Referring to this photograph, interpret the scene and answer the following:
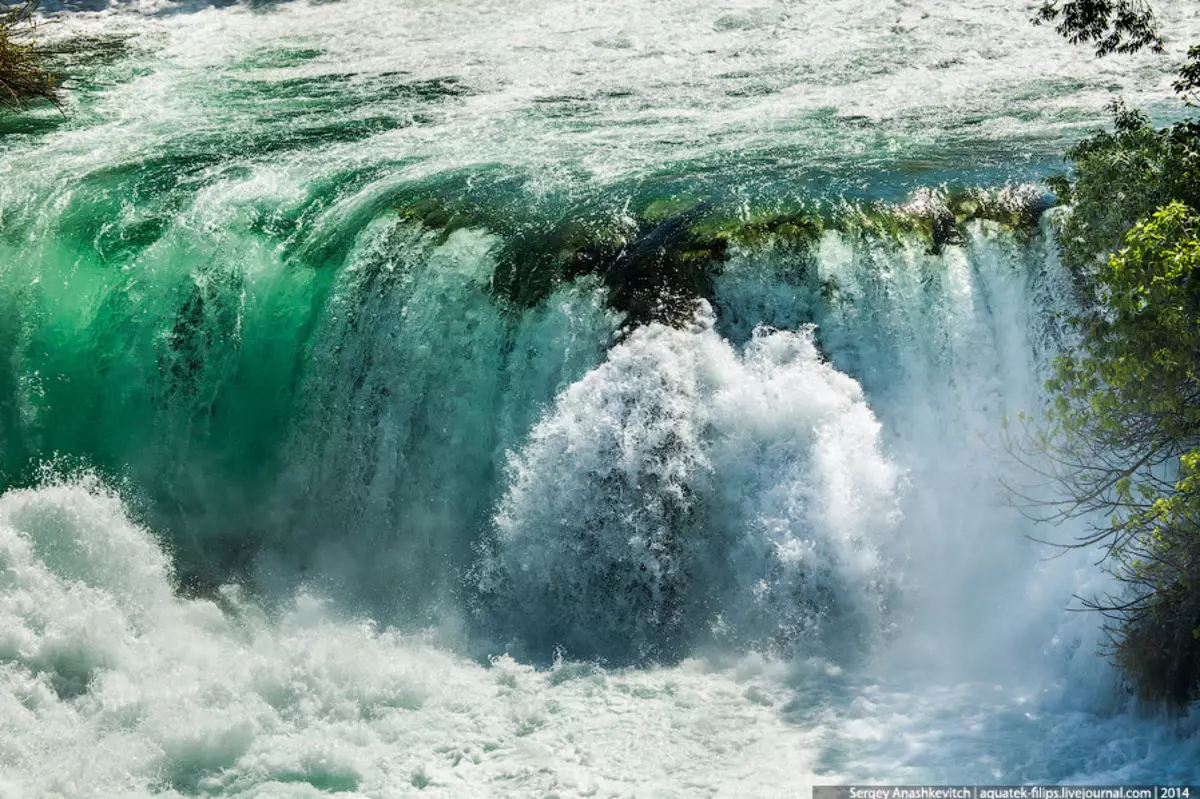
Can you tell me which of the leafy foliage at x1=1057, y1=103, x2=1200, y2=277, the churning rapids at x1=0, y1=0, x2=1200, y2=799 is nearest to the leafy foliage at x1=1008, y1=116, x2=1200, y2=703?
the leafy foliage at x1=1057, y1=103, x2=1200, y2=277

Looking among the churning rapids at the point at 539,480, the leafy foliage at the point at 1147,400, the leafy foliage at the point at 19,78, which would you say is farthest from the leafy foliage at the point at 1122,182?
the leafy foliage at the point at 19,78

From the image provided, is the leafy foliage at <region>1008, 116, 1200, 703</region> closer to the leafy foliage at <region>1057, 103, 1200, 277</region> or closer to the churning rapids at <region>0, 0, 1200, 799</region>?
the leafy foliage at <region>1057, 103, 1200, 277</region>

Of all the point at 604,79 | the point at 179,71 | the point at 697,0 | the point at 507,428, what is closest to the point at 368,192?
the point at 507,428

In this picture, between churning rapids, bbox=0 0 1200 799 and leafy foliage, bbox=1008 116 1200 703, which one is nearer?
leafy foliage, bbox=1008 116 1200 703

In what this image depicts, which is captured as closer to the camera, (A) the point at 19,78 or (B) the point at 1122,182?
(B) the point at 1122,182

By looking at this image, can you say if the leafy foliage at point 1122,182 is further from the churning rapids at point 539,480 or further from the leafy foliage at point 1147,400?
the churning rapids at point 539,480

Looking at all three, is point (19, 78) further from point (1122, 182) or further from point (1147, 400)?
Result: point (1147, 400)

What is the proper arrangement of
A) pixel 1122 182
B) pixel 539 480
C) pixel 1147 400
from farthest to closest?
pixel 539 480
pixel 1122 182
pixel 1147 400

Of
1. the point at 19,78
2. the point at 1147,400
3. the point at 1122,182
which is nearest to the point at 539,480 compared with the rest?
the point at 1147,400
